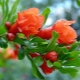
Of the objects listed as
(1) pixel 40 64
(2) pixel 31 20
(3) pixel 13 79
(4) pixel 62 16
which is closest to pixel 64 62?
(1) pixel 40 64

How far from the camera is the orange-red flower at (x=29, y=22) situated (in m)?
0.98

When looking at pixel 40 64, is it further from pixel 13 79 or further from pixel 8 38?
pixel 13 79

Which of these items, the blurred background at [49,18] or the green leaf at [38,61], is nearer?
the green leaf at [38,61]

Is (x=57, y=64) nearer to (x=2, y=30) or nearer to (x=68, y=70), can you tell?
(x=68, y=70)

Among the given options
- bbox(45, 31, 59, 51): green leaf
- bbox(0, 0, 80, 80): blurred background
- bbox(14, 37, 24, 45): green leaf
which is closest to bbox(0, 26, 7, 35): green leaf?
bbox(14, 37, 24, 45): green leaf

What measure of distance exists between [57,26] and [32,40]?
95mm

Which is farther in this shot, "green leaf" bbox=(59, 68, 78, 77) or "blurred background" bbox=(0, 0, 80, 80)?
"blurred background" bbox=(0, 0, 80, 80)

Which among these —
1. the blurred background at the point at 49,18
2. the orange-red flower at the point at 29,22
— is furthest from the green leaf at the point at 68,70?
the blurred background at the point at 49,18

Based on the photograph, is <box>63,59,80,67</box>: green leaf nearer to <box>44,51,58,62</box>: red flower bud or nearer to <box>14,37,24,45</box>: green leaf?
<box>44,51,58,62</box>: red flower bud

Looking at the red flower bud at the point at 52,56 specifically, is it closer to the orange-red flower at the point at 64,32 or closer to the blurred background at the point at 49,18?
the orange-red flower at the point at 64,32

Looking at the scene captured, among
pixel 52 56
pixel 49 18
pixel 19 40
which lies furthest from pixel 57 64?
pixel 49 18

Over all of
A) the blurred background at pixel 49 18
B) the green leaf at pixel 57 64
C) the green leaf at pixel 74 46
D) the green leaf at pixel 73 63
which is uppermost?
the green leaf at pixel 74 46

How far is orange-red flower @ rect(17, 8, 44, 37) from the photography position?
981 mm

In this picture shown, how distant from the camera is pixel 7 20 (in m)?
1.04
